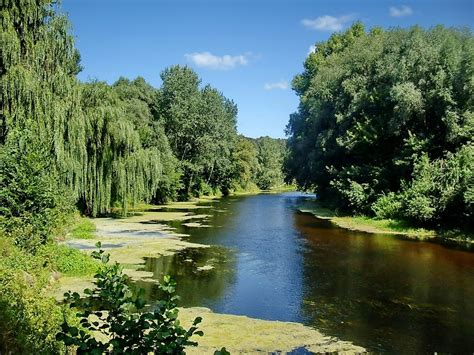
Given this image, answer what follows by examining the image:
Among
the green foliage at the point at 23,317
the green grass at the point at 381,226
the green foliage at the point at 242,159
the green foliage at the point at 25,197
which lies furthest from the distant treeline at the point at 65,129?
the green foliage at the point at 242,159

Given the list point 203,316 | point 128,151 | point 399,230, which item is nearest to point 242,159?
point 128,151

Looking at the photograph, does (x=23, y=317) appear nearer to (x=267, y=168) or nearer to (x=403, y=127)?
(x=403, y=127)

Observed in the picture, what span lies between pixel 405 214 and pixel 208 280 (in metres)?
17.4

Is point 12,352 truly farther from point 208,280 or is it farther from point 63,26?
point 63,26

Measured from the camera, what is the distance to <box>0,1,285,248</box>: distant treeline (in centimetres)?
1444

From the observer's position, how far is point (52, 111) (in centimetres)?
2127

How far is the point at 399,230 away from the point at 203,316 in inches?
783

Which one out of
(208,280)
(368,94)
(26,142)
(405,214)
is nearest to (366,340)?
(208,280)

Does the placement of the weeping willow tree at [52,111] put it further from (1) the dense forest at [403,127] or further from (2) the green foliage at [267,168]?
(2) the green foliage at [267,168]

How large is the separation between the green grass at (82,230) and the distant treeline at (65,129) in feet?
5.19

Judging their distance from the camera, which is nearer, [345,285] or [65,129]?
[345,285]

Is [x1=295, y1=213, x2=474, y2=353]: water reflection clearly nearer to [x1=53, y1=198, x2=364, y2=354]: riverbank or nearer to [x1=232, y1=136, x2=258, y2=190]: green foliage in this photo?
[x1=53, y1=198, x2=364, y2=354]: riverbank

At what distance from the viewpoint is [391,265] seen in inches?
709

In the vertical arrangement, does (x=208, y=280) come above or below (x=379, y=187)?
below
